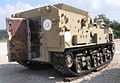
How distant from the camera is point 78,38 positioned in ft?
36.7

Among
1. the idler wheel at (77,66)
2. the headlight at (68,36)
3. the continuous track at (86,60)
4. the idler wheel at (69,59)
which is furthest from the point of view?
the idler wheel at (77,66)

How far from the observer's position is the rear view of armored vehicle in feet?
34.6

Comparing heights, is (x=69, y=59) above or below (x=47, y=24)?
below

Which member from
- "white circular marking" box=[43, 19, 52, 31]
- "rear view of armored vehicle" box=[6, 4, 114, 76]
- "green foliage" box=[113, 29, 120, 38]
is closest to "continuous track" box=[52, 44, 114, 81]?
"rear view of armored vehicle" box=[6, 4, 114, 76]

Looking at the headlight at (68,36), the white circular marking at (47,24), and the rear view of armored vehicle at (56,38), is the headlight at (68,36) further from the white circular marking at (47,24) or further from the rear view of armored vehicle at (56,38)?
the white circular marking at (47,24)

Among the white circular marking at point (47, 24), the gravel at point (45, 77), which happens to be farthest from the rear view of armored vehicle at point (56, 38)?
the gravel at point (45, 77)

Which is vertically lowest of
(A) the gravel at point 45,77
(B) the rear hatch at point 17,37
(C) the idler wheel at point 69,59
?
(A) the gravel at point 45,77

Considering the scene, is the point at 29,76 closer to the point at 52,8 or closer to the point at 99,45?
the point at 52,8

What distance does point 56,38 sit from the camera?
10.5m

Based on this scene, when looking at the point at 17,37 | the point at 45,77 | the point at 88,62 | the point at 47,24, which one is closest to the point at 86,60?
the point at 88,62

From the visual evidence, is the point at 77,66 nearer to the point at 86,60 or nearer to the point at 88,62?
the point at 86,60

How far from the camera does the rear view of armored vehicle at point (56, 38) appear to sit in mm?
10555

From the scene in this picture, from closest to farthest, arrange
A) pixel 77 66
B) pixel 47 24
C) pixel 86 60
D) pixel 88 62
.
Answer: pixel 47 24, pixel 77 66, pixel 86 60, pixel 88 62

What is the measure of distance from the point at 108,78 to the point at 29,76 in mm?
3106
